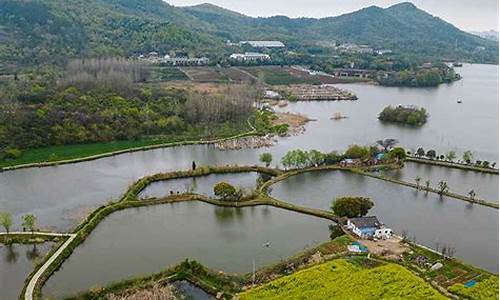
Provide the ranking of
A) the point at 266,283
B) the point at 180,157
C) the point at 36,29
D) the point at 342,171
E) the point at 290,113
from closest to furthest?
the point at 266,283
the point at 342,171
the point at 180,157
the point at 290,113
the point at 36,29

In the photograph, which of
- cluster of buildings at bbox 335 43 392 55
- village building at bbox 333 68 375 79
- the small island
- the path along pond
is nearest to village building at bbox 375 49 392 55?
cluster of buildings at bbox 335 43 392 55

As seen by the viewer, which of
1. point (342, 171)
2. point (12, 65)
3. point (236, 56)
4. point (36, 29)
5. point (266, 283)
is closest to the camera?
point (266, 283)

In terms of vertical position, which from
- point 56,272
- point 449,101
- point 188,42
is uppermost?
point 188,42

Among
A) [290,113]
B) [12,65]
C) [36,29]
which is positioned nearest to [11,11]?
[36,29]

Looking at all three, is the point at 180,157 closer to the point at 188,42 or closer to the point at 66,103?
the point at 66,103

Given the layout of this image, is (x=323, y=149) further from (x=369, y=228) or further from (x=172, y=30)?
(x=172, y=30)

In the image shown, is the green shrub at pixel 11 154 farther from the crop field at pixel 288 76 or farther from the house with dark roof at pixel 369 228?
the crop field at pixel 288 76

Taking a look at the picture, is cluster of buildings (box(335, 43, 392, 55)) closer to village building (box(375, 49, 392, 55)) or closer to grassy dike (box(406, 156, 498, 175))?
village building (box(375, 49, 392, 55))
